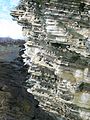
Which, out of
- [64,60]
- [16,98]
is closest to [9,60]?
[16,98]

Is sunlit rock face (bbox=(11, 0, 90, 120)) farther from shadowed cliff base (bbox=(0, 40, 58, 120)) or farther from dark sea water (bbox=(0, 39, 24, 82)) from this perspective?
dark sea water (bbox=(0, 39, 24, 82))

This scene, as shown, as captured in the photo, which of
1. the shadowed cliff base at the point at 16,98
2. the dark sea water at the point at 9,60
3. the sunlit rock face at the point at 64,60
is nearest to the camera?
the sunlit rock face at the point at 64,60

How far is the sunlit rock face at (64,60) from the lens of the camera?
1206 centimetres

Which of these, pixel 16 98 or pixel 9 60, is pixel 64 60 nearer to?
pixel 16 98

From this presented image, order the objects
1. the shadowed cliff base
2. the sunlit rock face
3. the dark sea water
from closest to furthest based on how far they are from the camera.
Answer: the sunlit rock face
the shadowed cliff base
the dark sea water

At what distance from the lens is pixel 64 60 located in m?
13.1

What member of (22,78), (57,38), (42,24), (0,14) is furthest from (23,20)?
(0,14)

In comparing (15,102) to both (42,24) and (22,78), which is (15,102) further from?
(42,24)

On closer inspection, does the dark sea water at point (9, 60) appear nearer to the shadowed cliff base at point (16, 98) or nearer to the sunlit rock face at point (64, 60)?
the shadowed cliff base at point (16, 98)

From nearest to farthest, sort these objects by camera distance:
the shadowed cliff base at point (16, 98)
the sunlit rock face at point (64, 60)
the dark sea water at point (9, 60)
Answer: the sunlit rock face at point (64, 60), the shadowed cliff base at point (16, 98), the dark sea water at point (9, 60)

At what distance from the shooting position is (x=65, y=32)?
12562 millimetres

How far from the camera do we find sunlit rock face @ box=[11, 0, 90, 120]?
39.6 feet

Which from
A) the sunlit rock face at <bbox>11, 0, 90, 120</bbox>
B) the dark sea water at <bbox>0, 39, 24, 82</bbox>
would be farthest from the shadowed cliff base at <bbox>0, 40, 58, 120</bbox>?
the sunlit rock face at <bbox>11, 0, 90, 120</bbox>

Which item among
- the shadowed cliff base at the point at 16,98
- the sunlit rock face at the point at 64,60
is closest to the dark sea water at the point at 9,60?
the shadowed cliff base at the point at 16,98
